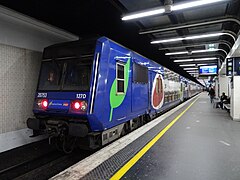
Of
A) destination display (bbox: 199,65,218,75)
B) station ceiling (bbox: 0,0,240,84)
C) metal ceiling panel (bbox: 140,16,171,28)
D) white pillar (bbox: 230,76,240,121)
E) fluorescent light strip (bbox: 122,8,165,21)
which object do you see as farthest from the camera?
destination display (bbox: 199,65,218,75)

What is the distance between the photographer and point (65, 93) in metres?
3.99

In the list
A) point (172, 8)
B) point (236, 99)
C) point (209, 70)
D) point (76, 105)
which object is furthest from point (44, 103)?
point (209, 70)

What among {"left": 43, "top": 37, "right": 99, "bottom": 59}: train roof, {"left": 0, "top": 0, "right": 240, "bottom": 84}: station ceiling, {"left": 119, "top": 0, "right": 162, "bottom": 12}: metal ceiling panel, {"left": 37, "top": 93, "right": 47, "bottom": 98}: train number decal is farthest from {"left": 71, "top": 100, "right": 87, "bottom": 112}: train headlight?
{"left": 119, "top": 0, "right": 162, "bottom": 12}: metal ceiling panel

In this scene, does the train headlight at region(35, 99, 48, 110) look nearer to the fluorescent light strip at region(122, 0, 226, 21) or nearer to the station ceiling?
the station ceiling

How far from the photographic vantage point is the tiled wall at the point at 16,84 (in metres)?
4.50

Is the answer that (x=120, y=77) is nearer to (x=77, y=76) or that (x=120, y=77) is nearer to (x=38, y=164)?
(x=77, y=76)

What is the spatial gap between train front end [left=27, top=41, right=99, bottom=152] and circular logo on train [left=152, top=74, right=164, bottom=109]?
4.04m

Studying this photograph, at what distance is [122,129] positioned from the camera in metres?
5.08

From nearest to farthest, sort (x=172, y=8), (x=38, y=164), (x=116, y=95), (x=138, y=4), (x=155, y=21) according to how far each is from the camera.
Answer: (x=38, y=164)
(x=116, y=95)
(x=172, y=8)
(x=138, y=4)
(x=155, y=21)

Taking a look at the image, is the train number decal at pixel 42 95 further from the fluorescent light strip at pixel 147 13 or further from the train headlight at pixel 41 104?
the fluorescent light strip at pixel 147 13

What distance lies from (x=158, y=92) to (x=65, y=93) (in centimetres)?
503

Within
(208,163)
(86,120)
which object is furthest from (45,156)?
(208,163)

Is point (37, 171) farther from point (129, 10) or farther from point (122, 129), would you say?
point (129, 10)

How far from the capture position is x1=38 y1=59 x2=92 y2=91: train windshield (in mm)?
3910
